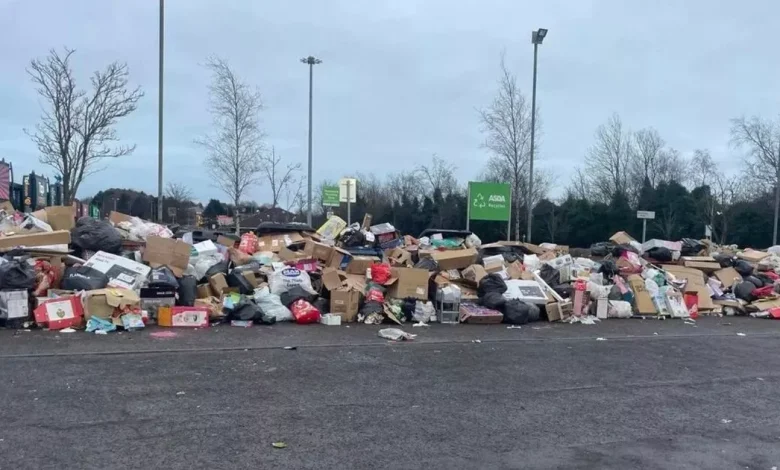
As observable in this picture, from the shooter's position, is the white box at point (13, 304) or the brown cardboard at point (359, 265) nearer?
the white box at point (13, 304)

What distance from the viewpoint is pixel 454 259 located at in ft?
42.3

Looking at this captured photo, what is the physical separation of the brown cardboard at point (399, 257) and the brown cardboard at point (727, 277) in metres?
7.80

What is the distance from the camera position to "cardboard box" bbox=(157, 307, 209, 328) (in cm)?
1006

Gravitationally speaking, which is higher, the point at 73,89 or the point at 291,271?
the point at 73,89

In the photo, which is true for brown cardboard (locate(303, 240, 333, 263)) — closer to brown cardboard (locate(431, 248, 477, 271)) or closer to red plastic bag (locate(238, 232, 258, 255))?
red plastic bag (locate(238, 232, 258, 255))

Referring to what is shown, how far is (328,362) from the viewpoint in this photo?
7793 mm

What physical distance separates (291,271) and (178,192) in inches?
1658

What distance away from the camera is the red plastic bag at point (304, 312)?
11.0m

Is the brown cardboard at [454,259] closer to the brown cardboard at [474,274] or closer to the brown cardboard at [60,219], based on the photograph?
the brown cardboard at [474,274]

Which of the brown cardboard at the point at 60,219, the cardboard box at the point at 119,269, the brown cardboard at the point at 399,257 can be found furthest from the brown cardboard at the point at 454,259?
the brown cardboard at the point at 60,219

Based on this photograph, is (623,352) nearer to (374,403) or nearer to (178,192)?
(374,403)

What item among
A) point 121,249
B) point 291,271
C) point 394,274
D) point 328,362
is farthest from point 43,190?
point 328,362

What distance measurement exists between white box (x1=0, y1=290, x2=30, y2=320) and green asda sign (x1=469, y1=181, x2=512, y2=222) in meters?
13.3

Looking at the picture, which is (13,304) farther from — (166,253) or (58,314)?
(166,253)
